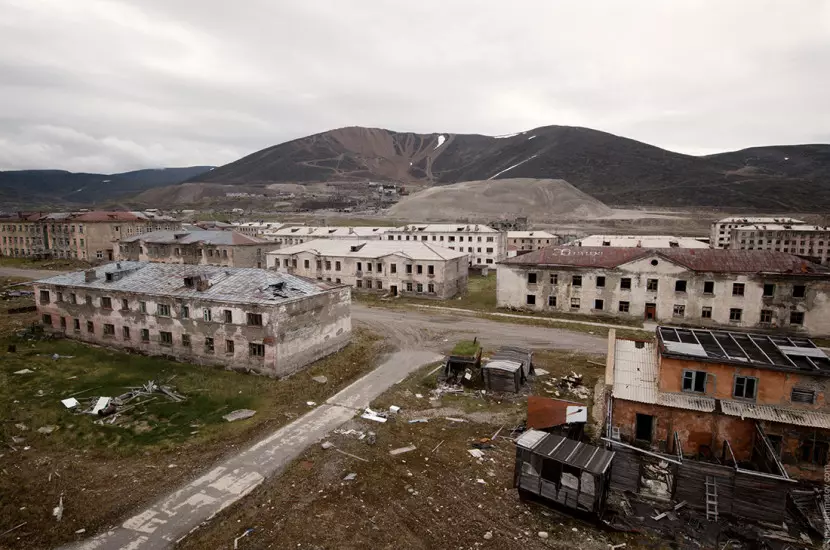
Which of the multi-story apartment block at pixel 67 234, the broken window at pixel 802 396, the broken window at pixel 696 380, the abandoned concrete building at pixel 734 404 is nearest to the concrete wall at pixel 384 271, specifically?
the abandoned concrete building at pixel 734 404

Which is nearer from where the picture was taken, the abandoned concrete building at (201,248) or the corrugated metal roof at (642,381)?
the corrugated metal roof at (642,381)

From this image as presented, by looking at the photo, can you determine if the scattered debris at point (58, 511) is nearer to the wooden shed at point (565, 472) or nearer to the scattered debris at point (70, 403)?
the scattered debris at point (70, 403)

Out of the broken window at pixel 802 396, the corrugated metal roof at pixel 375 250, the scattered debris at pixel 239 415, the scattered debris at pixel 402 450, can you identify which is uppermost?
the corrugated metal roof at pixel 375 250

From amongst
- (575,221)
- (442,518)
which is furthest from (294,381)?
(575,221)

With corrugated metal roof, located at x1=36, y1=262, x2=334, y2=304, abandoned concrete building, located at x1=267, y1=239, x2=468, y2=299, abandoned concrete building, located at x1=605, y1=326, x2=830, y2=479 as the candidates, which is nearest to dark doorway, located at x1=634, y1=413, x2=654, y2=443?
abandoned concrete building, located at x1=605, y1=326, x2=830, y2=479

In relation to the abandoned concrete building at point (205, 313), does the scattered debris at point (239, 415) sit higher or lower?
lower

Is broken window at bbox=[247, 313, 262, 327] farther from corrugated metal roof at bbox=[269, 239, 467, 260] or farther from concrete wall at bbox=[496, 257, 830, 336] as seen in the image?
corrugated metal roof at bbox=[269, 239, 467, 260]

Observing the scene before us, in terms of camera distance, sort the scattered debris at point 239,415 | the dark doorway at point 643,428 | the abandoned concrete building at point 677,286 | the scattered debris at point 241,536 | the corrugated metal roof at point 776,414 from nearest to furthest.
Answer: the scattered debris at point 241,536
the corrugated metal roof at point 776,414
the dark doorway at point 643,428
the scattered debris at point 239,415
the abandoned concrete building at point 677,286
